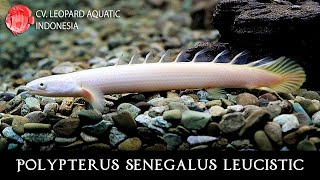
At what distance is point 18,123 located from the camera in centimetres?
263

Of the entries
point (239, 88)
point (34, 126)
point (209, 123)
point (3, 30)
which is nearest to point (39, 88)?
point (34, 126)

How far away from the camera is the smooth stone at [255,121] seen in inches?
93.5

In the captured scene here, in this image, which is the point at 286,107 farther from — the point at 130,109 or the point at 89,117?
the point at 89,117

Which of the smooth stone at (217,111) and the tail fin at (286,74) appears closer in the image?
the smooth stone at (217,111)

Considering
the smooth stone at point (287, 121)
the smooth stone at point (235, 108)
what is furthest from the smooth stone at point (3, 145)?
the smooth stone at point (287, 121)

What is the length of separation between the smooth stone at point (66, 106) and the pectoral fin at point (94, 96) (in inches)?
4.7

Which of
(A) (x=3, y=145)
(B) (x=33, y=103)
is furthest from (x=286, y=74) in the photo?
(A) (x=3, y=145)

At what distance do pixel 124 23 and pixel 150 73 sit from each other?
7.43ft

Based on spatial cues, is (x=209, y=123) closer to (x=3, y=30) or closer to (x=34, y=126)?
(x=34, y=126)

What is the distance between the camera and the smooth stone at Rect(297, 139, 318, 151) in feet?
7.72

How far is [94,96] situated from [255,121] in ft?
2.97

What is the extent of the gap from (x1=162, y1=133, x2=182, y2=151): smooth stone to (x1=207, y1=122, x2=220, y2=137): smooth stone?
161 millimetres

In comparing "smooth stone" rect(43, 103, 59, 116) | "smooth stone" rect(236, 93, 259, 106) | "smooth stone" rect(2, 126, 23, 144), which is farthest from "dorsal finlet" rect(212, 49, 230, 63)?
"smooth stone" rect(2, 126, 23, 144)

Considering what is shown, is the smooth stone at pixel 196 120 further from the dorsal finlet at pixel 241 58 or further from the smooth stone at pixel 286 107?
the dorsal finlet at pixel 241 58
